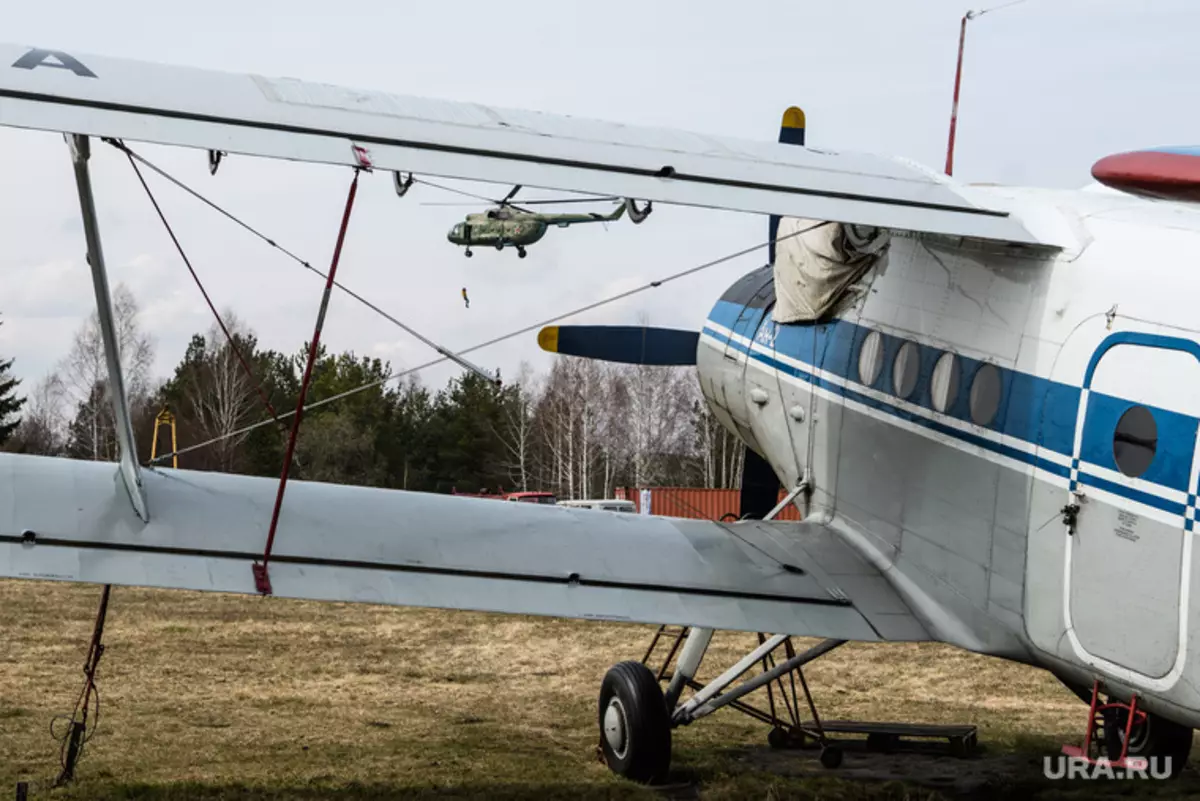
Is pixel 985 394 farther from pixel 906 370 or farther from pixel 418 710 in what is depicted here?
pixel 418 710

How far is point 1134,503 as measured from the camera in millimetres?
5504

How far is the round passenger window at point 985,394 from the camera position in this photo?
641 cm

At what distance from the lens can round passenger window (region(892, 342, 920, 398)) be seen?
7.17 m

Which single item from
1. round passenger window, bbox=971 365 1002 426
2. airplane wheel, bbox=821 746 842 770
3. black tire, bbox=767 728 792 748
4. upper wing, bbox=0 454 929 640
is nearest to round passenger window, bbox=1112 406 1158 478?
round passenger window, bbox=971 365 1002 426

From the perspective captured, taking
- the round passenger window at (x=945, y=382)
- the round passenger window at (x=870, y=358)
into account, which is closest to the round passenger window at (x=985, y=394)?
the round passenger window at (x=945, y=382)

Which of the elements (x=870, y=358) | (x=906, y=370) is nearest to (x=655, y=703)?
(x=870, y=358)

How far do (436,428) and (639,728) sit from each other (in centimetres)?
3654

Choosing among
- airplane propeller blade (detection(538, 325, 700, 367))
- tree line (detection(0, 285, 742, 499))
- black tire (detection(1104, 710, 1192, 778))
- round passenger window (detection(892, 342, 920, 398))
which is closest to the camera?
round passenger window (detection(892, 342, 920, 398))

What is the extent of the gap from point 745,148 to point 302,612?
12.7 meters

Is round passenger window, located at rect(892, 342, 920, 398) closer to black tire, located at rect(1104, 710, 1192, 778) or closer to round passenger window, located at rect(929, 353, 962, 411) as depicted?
round passenger window, located at rect(929, 353, 962, 411)

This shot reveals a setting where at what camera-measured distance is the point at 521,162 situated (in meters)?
5.56

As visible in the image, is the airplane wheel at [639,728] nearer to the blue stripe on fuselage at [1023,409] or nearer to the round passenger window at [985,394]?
the blue stripe on fuselage at [1023,409]

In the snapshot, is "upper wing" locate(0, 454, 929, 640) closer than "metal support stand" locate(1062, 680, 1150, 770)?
No

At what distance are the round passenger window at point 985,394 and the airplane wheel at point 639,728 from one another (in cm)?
279
